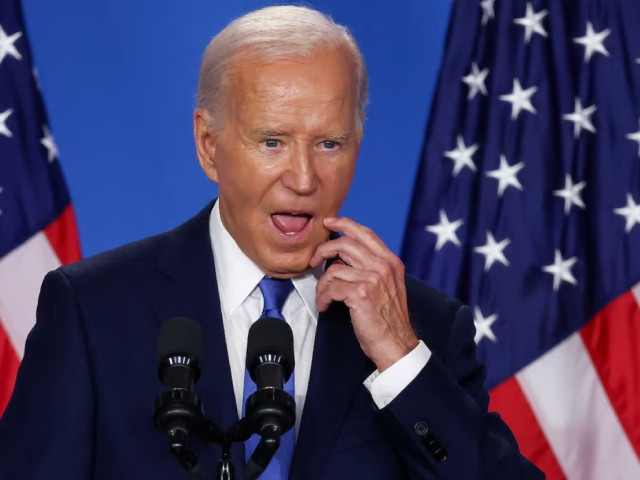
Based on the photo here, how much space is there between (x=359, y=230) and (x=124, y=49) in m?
1.63

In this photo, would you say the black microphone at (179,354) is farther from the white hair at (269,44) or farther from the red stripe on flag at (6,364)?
the red stripe on flag at (6,364)

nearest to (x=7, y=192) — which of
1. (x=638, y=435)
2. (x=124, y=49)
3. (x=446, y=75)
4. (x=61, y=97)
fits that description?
(x=61, y=97)

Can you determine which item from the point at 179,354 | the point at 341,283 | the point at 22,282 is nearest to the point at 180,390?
the point at 179,354

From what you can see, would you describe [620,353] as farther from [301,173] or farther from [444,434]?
[301,173]

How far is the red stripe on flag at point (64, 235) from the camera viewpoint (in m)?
3.31

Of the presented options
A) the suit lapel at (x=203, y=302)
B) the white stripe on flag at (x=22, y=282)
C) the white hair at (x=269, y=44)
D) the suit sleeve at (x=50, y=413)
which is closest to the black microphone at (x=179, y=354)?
the suit lapel at (x=203, y=302)

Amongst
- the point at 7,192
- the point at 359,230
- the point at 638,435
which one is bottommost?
the point at 638,435

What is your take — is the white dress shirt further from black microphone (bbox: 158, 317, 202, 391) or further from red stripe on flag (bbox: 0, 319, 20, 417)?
red stripe on flag (bbox: 0, 319, 20, 417)

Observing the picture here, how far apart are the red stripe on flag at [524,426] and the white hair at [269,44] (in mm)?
1558

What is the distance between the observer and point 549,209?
3.38 m

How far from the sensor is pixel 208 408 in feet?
6.18

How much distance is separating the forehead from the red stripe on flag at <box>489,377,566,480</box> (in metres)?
1.64

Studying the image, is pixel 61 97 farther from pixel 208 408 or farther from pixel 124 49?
pixel 208 408

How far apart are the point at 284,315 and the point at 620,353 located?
5.30 feet
